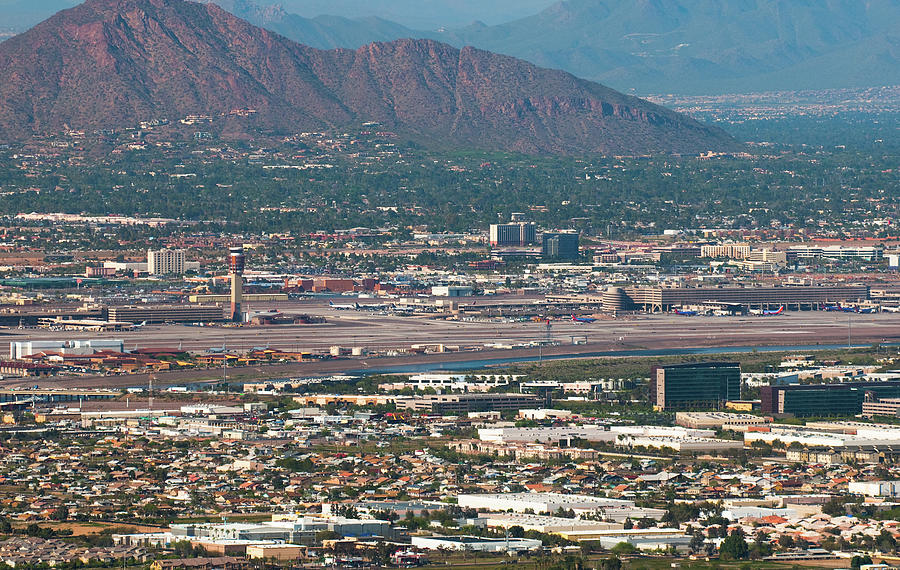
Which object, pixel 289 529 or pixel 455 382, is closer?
pixel 289 529

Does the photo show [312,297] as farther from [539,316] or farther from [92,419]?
[92,419]

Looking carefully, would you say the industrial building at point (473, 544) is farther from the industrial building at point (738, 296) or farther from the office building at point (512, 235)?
the office building at point (512, 235)

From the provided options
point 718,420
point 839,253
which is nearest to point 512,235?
point 839,253

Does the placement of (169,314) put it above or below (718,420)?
above

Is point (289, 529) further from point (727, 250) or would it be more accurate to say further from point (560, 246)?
point (727, 250)

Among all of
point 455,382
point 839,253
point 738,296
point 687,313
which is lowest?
point 687,313

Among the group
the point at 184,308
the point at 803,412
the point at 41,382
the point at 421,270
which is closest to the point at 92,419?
the point at 41,382

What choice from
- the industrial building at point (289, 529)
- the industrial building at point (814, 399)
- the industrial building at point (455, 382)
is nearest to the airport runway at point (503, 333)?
the industrial building at point (455, 382)
